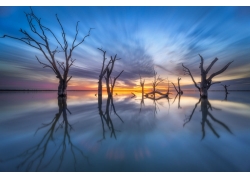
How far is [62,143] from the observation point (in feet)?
6.14

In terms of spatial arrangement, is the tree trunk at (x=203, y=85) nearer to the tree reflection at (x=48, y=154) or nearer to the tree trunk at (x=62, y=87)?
the tree reflection at (x=48, y=154)

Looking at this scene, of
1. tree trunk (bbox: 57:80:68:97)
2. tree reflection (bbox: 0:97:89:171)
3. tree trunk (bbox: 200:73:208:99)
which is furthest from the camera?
tree trunk (bbox: 57:80:68:97)

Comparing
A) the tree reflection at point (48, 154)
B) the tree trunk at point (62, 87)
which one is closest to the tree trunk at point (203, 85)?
the tree reflection at point (48, 154)

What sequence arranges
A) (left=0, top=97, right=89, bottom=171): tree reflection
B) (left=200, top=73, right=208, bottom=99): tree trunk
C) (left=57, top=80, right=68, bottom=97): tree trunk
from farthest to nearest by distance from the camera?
(left=57, top=80, right=68, bottom=97): tree trunk < (left=200, top=73, right=208, bottom=99): tree trunk < (left=0, top=97, right=89, bottom=171): tree reflection

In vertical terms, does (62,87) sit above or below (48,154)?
above

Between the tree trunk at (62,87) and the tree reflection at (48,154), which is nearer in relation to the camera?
the tree reflection at (48,154)

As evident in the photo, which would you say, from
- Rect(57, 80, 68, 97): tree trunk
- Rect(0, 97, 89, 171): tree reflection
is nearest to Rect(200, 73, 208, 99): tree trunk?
Rect(0, 97, 89, 171): tree reflection

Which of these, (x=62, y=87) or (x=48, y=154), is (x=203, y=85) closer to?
(x=48, y=154)

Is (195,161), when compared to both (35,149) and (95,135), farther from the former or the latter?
(35,149)

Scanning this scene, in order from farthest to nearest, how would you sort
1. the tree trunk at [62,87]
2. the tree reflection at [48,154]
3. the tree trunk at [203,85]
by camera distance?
the tree trunk at [62,87] → the tree trunk at [203,85] → the tree reflection at [48,154]

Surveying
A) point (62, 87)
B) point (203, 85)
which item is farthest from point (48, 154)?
point (203, 85)

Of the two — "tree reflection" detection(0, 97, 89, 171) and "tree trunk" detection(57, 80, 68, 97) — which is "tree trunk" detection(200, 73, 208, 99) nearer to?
"tree reflection" detection(0, 97, 89, 171)

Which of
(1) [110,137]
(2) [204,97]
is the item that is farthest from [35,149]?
(2) [204,97]

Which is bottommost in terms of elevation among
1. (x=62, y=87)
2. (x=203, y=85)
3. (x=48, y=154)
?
(x=48, y=154)
